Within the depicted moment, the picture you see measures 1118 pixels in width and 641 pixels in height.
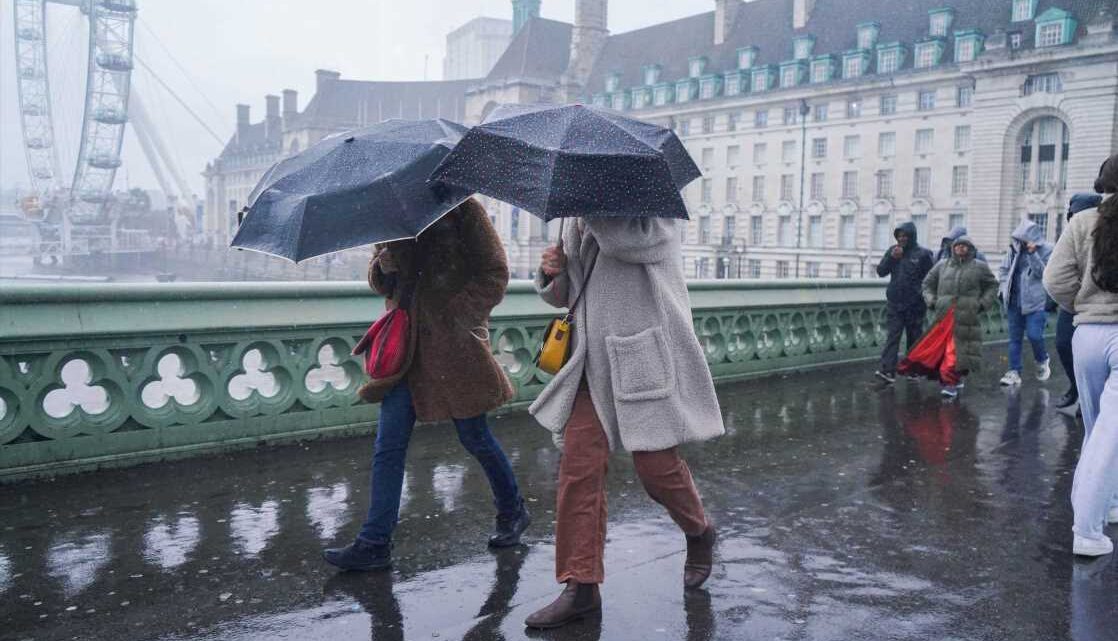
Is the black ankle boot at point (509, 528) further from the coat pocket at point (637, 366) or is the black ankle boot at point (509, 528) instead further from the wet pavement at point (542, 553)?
the coat pocket at point (637, 366)

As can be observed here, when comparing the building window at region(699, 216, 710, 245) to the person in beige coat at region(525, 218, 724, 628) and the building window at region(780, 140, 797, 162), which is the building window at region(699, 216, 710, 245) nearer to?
the building window at region(780, 140, 797, 162)

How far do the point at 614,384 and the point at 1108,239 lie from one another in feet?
8.44

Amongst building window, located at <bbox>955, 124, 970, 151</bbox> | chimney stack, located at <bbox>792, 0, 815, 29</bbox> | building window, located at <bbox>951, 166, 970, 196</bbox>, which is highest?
chimney stack, located at <bbox>792, 0, 815, 29</bbox>

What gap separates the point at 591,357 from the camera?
12.6 feet

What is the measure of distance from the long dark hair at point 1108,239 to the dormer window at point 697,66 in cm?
8623

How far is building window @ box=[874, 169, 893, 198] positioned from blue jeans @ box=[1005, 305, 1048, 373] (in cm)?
6498

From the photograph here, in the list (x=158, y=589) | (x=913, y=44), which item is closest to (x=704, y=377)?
(x=158, y=589)

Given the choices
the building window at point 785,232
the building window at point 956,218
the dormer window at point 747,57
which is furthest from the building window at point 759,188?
the building window at point 956,218

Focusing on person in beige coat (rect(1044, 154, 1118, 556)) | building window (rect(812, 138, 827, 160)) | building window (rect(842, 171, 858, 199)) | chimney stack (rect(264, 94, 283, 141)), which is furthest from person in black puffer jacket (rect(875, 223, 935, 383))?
chimney stack (rect(264, 94, 283, 141))

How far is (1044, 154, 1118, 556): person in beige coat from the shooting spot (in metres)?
4.52

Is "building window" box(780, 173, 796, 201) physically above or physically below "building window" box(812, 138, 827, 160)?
below

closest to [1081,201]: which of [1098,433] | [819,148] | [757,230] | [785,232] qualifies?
[1098,433]

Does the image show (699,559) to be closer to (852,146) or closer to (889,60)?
(852,146)

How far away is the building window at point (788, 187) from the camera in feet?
258
